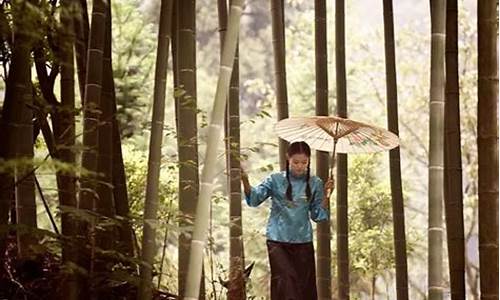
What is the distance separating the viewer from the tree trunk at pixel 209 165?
291 cm

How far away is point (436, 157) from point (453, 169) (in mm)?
500

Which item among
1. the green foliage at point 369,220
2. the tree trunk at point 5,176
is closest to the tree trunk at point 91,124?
the tree trunk at point 5,176

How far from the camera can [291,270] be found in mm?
4336

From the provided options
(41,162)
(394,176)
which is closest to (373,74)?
(394,176)

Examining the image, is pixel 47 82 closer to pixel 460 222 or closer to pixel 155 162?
pixel 155 162

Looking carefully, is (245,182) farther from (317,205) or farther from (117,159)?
(117,159)

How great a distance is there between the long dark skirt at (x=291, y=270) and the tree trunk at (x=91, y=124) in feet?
3.61

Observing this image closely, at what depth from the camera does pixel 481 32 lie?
11.8ft

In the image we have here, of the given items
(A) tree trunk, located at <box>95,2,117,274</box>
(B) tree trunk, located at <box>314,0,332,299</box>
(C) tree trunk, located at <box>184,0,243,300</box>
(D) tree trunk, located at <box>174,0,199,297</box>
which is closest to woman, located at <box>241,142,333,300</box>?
(D) tree trunk, located at <box>174,0,199,297</box>

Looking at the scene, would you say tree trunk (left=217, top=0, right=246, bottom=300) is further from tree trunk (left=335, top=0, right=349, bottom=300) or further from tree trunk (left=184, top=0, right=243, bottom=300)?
tree trunk (left=184, top=0, right=243, bottom=300)

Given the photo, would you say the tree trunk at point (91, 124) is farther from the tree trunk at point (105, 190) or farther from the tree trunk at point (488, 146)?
the tree trunk at point (488, 146)

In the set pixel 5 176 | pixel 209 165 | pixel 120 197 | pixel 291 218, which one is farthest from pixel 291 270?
pixel 5 176

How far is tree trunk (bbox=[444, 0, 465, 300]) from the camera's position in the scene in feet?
12.6

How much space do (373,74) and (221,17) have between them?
8522mm
